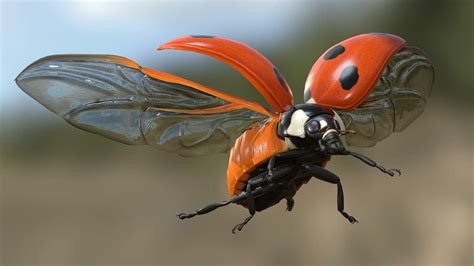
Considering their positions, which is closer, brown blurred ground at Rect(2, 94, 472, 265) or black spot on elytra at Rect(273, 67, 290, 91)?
black spot on elytra at Rect(273, 67, 290, 91)

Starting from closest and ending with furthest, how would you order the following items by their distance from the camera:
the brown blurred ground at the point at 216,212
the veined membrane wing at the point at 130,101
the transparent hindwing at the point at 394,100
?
the veined membrane wing at the point at 130,101 → the transparent hindwing at the point at 394,100 → the brown blurred ground at the point at 216,212

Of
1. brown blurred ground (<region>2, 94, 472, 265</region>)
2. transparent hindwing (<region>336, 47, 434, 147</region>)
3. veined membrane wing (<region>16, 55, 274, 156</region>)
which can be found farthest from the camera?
brown blurred ground (<region>2, 94, 472, 265</region>)

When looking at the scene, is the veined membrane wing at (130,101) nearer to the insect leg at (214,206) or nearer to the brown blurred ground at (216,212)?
the insect leg at (214,206)

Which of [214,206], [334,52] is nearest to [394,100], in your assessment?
[334,52]

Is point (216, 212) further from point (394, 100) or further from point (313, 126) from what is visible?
point (313, 126)

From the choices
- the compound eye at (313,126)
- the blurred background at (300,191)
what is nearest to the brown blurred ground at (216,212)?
the blurred background at (300,191)

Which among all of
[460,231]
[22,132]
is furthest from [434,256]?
[22,132]

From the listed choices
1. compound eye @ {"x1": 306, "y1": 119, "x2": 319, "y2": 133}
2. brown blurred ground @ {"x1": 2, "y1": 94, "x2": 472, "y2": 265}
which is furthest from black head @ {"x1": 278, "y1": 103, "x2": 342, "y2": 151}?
brown blurred ground @ {"x1": 2, "y1": 94, "x2": 472, "y2": 265}

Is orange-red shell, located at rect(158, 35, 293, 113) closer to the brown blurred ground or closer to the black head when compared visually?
the black head
